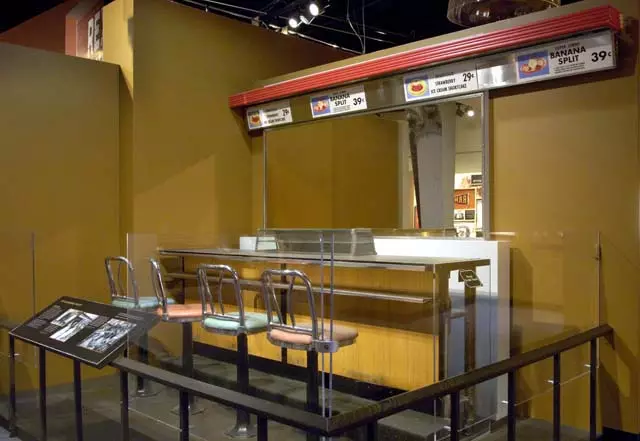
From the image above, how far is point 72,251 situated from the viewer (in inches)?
201

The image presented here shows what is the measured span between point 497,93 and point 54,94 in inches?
139

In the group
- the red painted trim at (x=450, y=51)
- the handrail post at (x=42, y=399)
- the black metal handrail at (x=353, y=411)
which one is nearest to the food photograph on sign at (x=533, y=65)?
the red painted trim at (x=450, y=51)

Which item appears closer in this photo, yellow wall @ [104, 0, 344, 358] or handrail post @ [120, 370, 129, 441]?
handrail post @ [120, 370, 129, 441]

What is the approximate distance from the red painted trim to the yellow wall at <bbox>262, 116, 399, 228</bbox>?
18.2 inches

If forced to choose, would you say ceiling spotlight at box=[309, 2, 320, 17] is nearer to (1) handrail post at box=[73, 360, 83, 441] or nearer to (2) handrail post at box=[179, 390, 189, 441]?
(1) handrail post at box=[73, 360, 83, 441]

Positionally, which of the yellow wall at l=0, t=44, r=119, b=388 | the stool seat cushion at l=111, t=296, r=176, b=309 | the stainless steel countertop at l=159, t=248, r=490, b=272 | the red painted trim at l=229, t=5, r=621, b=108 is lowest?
the stool seat cushion at l=111, t=296, r=176, b=309

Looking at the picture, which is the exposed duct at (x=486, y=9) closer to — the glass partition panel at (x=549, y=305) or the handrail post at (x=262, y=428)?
the glass partition panel at (x=549, y=305)

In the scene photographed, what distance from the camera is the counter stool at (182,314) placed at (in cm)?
387

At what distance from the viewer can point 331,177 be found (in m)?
6.51

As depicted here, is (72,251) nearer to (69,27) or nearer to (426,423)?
(69,27)

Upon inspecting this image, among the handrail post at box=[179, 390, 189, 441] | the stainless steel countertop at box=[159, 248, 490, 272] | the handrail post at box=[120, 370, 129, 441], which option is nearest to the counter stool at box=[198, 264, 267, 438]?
the stainless steel countertop at box=[159, 248, 490, 272]

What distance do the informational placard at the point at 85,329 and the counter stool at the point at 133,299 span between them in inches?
7.1

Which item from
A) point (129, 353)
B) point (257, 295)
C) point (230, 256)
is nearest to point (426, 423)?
point (257, 295)

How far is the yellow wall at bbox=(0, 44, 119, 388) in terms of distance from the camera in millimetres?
4781
